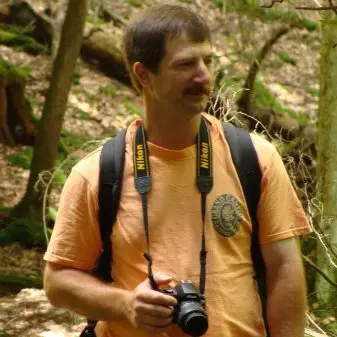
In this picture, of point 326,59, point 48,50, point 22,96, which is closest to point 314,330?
point 326,59

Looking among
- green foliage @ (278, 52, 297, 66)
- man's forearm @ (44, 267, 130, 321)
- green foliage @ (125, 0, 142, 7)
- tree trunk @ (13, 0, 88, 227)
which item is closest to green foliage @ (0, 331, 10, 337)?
tree trunk @ (13, 0, 88, 227)

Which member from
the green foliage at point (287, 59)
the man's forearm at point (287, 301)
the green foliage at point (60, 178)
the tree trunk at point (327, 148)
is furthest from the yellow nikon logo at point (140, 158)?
the green foliage at point (287, 59)

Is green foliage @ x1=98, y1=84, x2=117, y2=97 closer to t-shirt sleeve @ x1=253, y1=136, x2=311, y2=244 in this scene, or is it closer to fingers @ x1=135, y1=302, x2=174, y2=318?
t-shirt sleeve @ x1=253, y1=136, x2=311, y2=244

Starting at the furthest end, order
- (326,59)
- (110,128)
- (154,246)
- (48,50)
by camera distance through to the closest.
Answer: (48,50) < (110,128) < (326,59) < (154,246)

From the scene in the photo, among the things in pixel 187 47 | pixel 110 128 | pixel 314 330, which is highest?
pixel 187 47

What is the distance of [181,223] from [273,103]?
978 centimetres

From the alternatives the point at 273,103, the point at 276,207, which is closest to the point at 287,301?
the point at 276,207

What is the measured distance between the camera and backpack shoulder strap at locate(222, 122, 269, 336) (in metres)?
1.93

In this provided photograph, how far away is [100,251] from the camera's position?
6.58ft

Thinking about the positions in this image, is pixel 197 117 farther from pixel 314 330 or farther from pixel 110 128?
pixel 110 128

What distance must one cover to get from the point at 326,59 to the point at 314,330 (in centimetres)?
279

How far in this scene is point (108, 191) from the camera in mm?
1947

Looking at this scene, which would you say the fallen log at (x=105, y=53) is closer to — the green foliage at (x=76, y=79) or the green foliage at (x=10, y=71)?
the green foliage at (x=76, y=79)

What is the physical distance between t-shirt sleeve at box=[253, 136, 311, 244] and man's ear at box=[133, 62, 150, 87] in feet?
1.34
